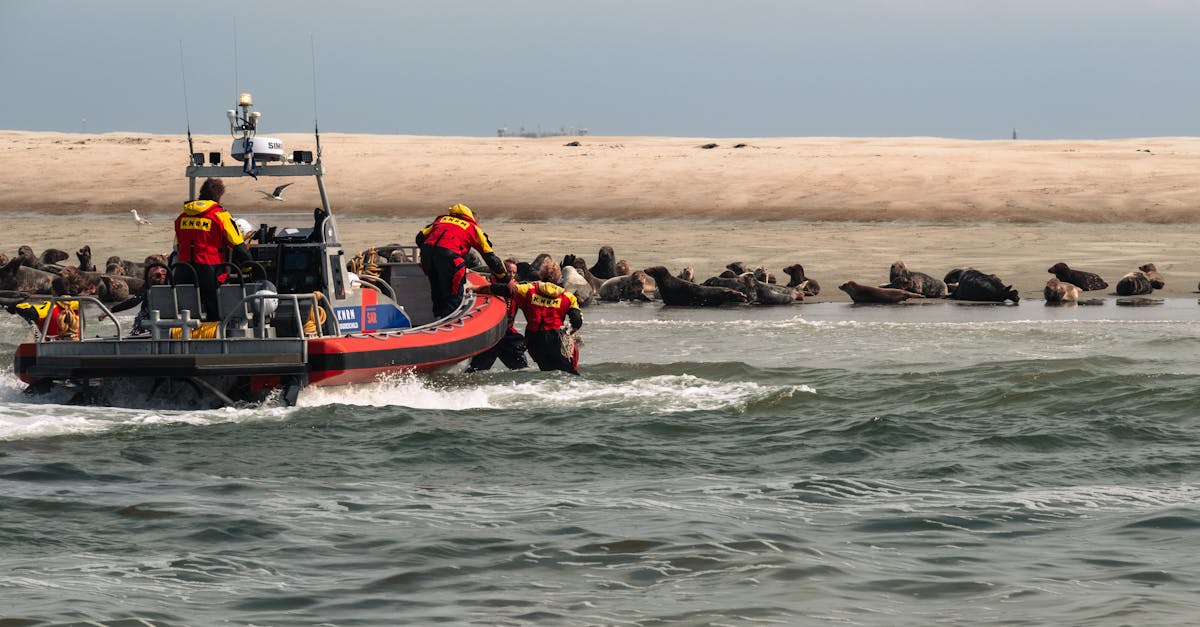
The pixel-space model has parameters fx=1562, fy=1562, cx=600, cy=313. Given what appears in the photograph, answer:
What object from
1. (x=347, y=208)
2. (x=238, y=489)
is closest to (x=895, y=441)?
(x=238, y=489)

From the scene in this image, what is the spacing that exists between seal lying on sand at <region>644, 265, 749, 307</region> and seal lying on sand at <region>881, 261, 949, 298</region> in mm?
2107

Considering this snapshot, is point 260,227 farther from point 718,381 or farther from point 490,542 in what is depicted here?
point 490,542

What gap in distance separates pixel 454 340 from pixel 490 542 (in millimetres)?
4749

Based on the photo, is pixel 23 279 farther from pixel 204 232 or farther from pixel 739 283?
pixel 204 232

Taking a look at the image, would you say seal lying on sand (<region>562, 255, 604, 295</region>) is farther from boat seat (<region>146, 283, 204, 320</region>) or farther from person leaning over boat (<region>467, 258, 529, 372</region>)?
boat seat (<region>146, 283, 204, 320</region>)

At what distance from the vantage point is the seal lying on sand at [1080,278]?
68.4 ft

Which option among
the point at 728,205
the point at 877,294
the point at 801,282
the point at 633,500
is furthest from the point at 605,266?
the point at 633,500

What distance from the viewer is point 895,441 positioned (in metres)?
10.5

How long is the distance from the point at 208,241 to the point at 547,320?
3.06 metres

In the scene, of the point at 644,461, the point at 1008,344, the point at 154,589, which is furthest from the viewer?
the point at 1008,344

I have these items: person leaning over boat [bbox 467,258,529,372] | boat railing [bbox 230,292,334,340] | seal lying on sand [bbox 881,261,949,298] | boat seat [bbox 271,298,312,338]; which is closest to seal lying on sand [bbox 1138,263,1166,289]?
seal lying on sand [bbox 881,261,949,298]

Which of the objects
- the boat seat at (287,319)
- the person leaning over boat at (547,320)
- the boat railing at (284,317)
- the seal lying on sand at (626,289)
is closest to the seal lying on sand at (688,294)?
the seal lying on sand at (626,289)

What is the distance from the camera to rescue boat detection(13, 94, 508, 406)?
10852 millimetres

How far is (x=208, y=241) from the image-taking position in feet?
37.8
